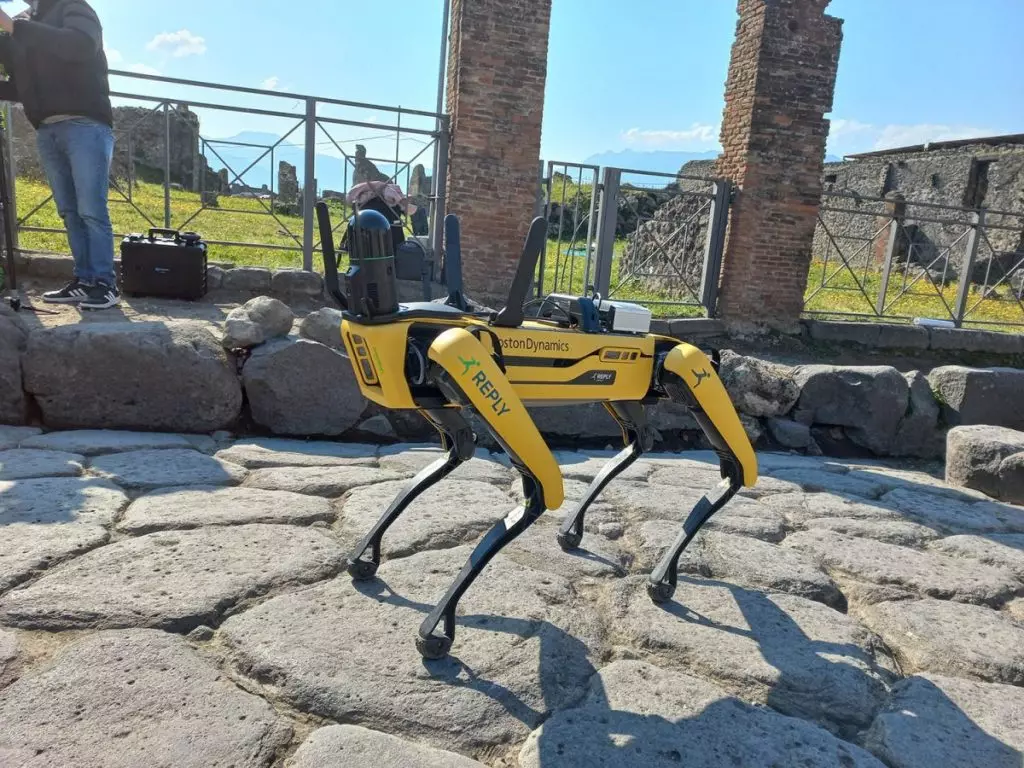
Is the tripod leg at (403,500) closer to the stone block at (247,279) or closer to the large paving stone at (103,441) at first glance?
the large paving stone at (103,441)

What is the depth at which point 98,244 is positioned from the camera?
17.2 ft

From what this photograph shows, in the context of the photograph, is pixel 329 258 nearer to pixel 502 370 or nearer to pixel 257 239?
pixel 502 370

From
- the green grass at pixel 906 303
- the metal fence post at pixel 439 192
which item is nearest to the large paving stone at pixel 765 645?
the metal fence post at pixel 439 192

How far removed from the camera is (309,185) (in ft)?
24.3

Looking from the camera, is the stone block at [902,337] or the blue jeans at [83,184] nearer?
the blue jeans at [83,184]

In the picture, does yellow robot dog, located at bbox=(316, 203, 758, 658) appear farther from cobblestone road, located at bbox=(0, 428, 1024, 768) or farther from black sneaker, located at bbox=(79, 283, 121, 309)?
black sneaker, located at bbox=(79, 283, 121, 309)

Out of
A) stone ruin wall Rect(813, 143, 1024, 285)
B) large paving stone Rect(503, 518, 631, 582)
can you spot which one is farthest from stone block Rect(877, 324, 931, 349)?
stone ruin wall Rect(813, 143, 1024, 285)

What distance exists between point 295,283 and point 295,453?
132 inches

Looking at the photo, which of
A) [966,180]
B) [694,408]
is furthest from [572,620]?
[966,180]

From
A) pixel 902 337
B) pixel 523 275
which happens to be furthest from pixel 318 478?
pixel 902 337

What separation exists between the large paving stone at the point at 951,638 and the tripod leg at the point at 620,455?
3.20ft

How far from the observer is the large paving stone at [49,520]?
228 centimetres

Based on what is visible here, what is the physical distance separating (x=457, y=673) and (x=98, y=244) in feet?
15.5

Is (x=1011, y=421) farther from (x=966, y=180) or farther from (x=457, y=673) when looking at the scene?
(x=966, y=180)
